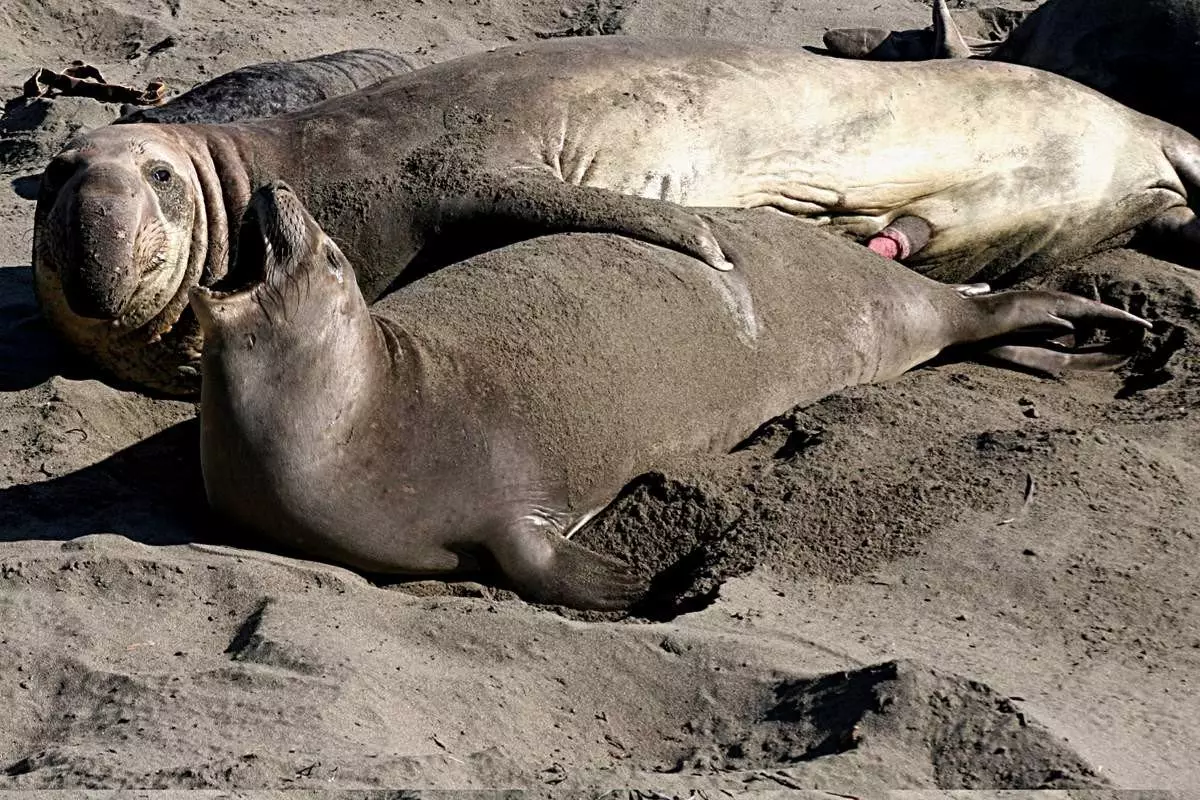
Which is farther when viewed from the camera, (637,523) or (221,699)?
(637,523)

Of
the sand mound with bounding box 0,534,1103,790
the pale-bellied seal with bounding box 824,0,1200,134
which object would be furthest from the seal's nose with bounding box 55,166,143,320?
the pale-bellied seal with bounding box 824,0,1200,134

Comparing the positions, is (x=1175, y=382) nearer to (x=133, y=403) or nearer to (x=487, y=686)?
(x=487, y=686)

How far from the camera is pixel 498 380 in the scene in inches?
189

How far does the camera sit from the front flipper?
5.41 meters

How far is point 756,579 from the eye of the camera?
4340mm

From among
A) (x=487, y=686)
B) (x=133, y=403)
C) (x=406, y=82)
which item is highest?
(x=406, y=82)

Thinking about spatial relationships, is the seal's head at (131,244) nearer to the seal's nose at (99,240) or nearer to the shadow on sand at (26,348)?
the seal's nose at (99,240)

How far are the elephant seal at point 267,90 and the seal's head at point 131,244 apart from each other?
1249 millimetres

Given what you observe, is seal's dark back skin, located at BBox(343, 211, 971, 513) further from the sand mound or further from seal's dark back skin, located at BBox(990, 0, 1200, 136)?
seal's dark back skin, located at BBox(990, 0, 1200, 136)

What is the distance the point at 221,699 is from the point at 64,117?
204 inches

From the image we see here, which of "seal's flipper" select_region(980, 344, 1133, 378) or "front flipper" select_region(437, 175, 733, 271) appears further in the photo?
"seal's flipper" select_region(980, 344, 1133, 378)

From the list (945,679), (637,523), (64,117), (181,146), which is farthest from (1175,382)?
(64,117)

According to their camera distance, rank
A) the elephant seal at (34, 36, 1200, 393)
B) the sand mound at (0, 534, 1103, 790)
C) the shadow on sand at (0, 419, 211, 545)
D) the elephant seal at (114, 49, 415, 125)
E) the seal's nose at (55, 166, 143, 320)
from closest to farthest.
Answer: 1. the sand mound at (0, 534, 1103, 790)
2. the shadow on sand at (0, 419, 211, 545)
3. the seal's nose at (55, 166, 143, 320)
4. the elephant seal at (34, 36, 1200, 393)
5. the elephant seal at (114, 49, 415, 125)

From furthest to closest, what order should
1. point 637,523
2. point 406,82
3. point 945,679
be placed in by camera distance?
point 406,82
point 637,523
point 945,679
